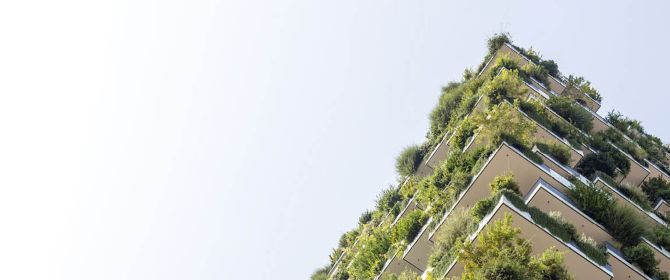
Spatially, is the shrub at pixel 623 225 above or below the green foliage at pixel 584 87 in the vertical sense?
below

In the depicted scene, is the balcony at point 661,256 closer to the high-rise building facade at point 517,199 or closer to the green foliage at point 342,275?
the high-rise building facade at point 517,199

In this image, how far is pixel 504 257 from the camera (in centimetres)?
1627

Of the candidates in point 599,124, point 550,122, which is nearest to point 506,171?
point 550,122

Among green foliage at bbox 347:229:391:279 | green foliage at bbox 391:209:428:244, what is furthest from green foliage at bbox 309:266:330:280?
green foliage at bbox 391:209:428:244

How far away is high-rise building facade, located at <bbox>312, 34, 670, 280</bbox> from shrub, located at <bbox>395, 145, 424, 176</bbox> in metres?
0.05

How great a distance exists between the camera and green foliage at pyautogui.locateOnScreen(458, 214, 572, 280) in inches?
632

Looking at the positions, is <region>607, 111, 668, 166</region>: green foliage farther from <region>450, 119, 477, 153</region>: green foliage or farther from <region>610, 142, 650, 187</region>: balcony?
<region>450, 119, 477, 153</region>: green foliage

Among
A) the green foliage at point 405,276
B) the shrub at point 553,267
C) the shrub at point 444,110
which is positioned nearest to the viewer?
the shrub at point 553,267

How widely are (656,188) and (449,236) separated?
12747 millimetres

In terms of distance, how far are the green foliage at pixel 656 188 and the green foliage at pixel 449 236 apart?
11.3 m

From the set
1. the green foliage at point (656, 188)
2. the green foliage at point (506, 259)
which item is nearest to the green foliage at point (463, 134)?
the green foliage at point (656, 188)

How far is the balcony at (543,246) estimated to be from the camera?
18.5m

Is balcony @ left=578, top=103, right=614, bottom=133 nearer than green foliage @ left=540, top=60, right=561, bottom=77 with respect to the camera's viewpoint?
Yes

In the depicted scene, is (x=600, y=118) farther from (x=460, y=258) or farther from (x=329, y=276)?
(x=460, y=258)
